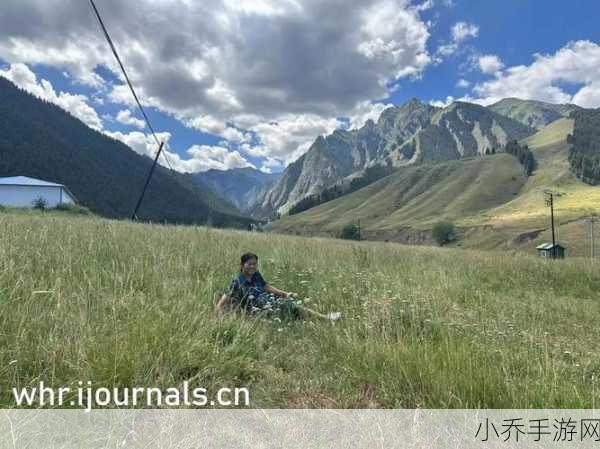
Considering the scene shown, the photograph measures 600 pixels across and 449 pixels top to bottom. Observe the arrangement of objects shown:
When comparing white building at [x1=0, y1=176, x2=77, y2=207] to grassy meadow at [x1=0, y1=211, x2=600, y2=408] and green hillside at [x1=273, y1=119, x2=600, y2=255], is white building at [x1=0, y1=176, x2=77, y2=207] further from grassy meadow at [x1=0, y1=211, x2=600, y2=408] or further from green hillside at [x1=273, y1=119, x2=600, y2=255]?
green hillside at [x1=273, y1=119, x2=600, y2=255]

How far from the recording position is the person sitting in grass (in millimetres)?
4605

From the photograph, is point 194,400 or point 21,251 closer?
point 194,400

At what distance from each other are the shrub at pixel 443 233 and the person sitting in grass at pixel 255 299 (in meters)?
127

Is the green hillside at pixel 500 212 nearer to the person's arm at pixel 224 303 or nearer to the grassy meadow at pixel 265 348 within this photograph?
the grassy meadow at pixel 265 348

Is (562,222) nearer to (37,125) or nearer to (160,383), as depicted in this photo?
(160,383)

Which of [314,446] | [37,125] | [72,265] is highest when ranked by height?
[37,125]

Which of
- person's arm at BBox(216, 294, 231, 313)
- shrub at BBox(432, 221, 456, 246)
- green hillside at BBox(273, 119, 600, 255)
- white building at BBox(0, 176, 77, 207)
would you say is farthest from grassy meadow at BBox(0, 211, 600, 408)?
shrub at BBox(432, 221, 456, 246)

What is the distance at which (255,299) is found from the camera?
5117 millimetres

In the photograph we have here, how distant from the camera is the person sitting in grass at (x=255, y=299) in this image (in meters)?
4.61

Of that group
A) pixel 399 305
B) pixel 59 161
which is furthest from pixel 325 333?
pixel 59 161

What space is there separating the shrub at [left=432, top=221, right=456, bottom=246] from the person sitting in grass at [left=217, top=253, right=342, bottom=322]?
126866 mm

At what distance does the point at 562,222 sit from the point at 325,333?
428ft

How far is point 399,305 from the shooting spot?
4742mm

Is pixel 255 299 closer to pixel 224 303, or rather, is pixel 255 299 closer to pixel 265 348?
pixel 224 303
